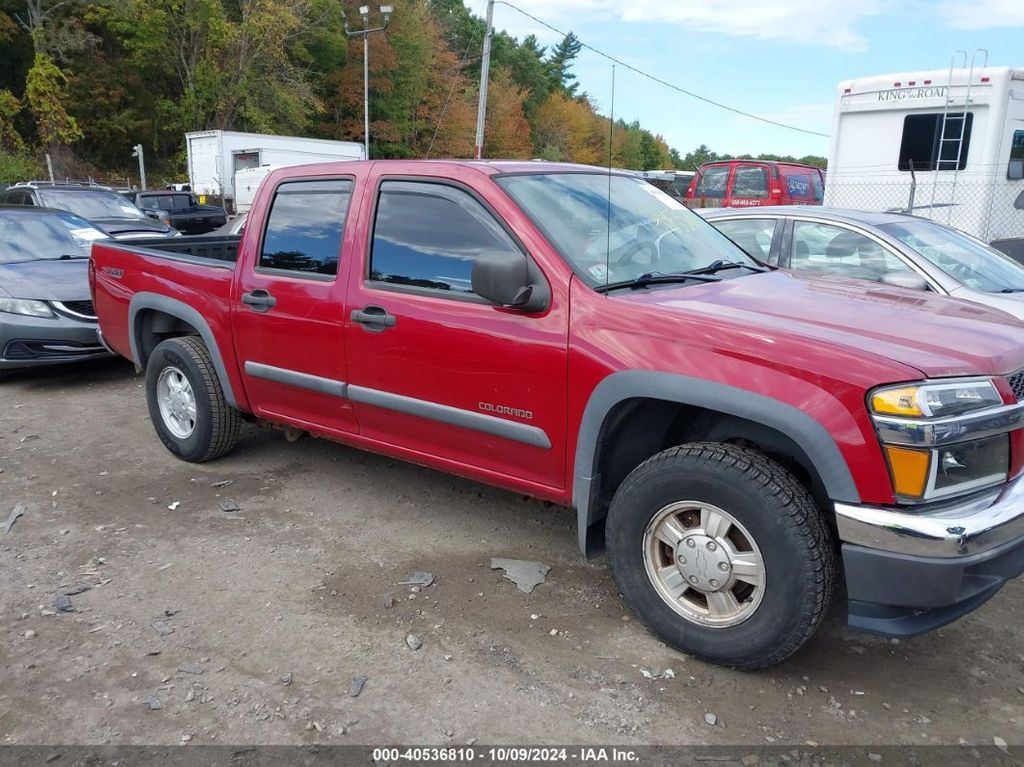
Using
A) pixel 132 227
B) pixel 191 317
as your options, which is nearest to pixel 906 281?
pixel 191 317

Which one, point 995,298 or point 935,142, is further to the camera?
point 935,142

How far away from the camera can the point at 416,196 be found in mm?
3766

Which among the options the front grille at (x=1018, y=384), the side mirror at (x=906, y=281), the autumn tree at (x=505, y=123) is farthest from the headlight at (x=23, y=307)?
the autumn tree at (x=505, y=123)

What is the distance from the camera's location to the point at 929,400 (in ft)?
8.12

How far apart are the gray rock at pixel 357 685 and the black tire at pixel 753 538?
3.39 ft

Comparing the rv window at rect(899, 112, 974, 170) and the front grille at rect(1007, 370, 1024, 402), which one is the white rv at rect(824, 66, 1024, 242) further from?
the front grille at rect(1007, 370, 1024, 402)

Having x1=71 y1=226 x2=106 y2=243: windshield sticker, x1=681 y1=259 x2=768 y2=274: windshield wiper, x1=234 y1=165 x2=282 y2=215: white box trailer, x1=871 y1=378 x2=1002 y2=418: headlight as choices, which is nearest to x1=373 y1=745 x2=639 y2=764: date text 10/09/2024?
x1=871 y1=378 x2=1002 y2=418: headlight

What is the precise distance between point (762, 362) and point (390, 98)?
51.7 meters

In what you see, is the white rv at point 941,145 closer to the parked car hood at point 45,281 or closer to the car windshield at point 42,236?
the parked car hood at point 45,281

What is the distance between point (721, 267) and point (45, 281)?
594 centimetres

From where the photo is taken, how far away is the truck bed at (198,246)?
582 centimetres

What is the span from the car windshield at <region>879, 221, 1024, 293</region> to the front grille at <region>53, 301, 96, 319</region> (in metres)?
6.33

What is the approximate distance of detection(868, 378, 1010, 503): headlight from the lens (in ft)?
8.04

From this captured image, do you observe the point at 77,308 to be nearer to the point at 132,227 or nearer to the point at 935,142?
the point at 132,227
